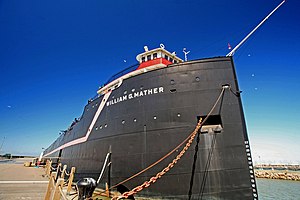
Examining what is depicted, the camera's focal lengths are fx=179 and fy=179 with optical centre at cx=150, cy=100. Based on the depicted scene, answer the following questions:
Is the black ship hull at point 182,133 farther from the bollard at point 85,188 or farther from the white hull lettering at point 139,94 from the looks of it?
the bollard at point 85,188

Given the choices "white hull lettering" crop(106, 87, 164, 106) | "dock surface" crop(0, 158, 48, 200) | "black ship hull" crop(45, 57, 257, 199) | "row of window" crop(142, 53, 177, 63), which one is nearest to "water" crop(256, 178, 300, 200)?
"black ship hull" crop(45, 57, 257, 199)

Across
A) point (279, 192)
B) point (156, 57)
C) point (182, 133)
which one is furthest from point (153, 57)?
point (279, 192)

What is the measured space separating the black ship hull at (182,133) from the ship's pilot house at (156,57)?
2319 millimetres

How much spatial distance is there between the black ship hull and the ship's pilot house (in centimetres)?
232

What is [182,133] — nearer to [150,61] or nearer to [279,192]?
[150,61]

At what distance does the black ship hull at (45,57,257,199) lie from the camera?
5680 millimetres

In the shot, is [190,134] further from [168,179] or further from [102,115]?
[102,115]

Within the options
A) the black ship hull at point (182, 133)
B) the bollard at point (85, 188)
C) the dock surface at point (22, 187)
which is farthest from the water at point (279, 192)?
the bollard at point (85, 188)

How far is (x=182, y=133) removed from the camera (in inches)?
251

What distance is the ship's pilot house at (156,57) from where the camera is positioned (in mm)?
10062

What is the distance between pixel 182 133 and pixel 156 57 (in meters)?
5.80

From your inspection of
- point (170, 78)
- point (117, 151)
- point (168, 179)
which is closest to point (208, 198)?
point (168, 179)

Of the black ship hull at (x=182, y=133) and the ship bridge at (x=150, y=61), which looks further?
the ship bridge at (x=150, y=61)

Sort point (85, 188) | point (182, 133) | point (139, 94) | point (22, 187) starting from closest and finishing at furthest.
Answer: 1. point (85, 188)
2. point (182, 133)
3. point (139, 94)
4. point (22, 187)
